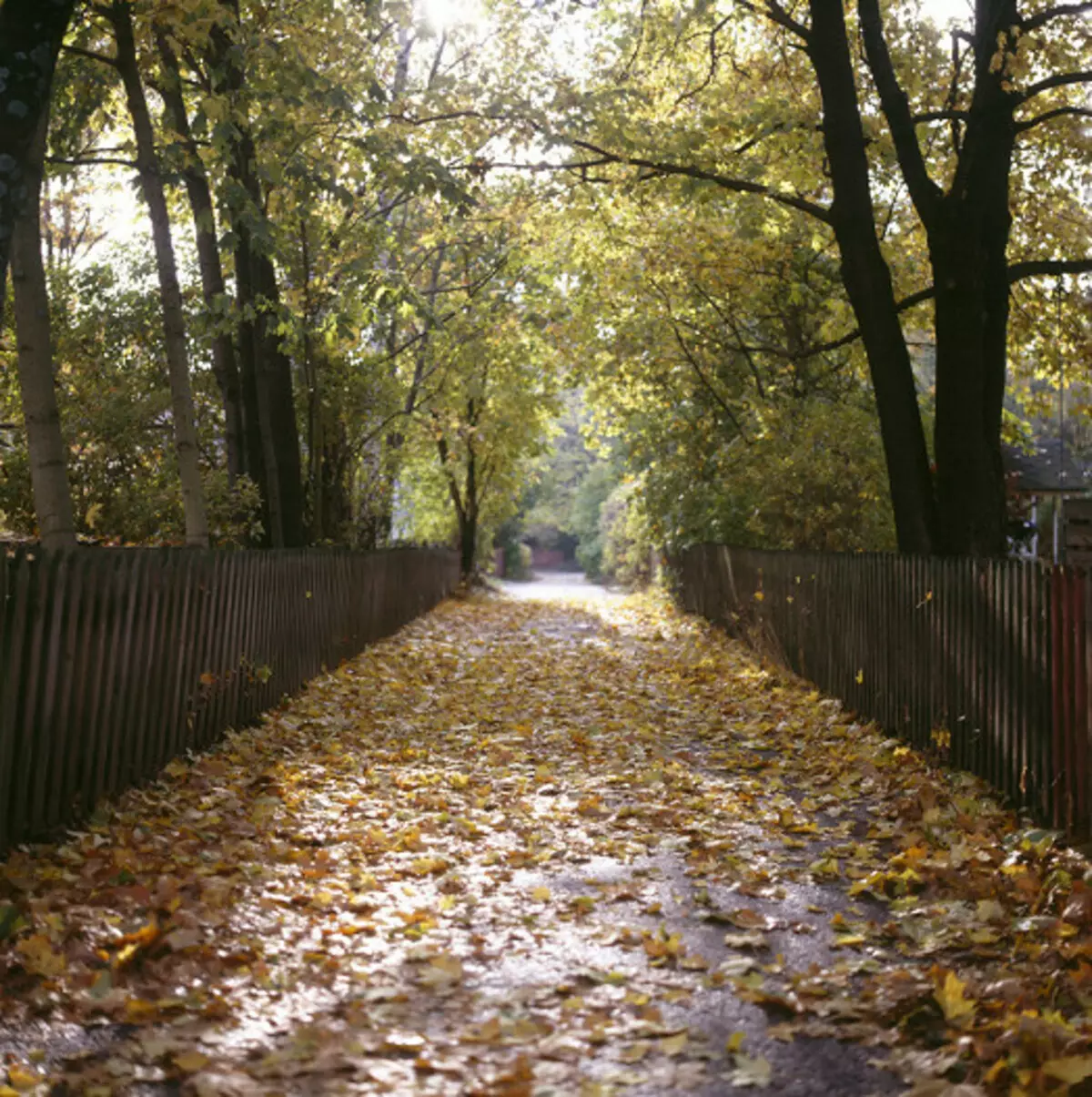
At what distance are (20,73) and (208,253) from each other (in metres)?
8.39

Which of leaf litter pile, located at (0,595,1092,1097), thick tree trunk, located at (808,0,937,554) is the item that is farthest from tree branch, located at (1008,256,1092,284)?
leaf litter pile, located at (0,595,1092,1097)

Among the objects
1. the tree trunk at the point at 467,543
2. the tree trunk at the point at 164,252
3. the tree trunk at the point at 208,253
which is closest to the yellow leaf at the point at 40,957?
the tree trunk at the point at 164,252

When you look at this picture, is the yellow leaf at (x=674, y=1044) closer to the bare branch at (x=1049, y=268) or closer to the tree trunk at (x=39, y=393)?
the tree trunk at (x=39, y=393)

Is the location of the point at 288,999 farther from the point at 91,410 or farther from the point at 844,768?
the point at 91,410

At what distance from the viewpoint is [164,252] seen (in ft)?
36.4

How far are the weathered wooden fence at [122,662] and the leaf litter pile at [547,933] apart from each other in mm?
251

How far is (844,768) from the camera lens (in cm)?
938

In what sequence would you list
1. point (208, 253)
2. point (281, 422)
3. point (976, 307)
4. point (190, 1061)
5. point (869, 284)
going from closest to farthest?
point (190, 1061)
point (976, 307)
point (869, 284)
point (208, 253)
point (281, 422)

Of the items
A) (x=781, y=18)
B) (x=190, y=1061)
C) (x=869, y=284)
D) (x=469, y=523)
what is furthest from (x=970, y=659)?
(x=469, y=523)

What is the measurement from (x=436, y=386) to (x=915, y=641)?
71.6 feet

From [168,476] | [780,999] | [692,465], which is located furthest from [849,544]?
[780,999]

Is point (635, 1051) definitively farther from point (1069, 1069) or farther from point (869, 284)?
point (869, 284)

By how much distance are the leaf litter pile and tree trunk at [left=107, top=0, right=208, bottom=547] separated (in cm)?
277

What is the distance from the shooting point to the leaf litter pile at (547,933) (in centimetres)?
409
